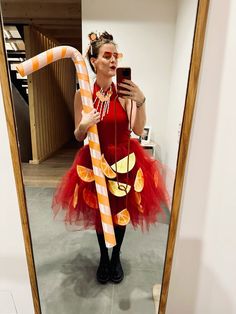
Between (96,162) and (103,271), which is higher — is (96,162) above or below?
above

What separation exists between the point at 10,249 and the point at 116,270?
0.41 m

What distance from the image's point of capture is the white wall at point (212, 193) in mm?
605

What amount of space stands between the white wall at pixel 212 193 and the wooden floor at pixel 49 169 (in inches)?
14.4

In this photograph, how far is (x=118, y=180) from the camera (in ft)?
2.51

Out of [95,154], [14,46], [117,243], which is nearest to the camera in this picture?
[14,46]

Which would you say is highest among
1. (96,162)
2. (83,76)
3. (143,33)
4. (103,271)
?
(143,33)

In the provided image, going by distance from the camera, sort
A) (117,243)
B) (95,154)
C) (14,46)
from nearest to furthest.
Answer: (14,46) < (95,154) < (117,243)

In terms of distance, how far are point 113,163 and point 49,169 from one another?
20cm

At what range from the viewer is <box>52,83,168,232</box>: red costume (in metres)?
0.72

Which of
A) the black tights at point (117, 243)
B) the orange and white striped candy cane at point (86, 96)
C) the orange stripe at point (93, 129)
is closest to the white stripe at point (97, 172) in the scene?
the orange and white striped candy cane at point (86, 96)

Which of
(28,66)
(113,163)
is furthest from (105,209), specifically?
(28,66)

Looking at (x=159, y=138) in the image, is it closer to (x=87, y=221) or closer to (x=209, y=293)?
(x=87, y=221)

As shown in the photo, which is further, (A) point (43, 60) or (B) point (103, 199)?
(B) point (103, 199)

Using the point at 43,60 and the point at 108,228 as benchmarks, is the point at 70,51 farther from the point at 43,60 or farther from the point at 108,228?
the point at 108,228
